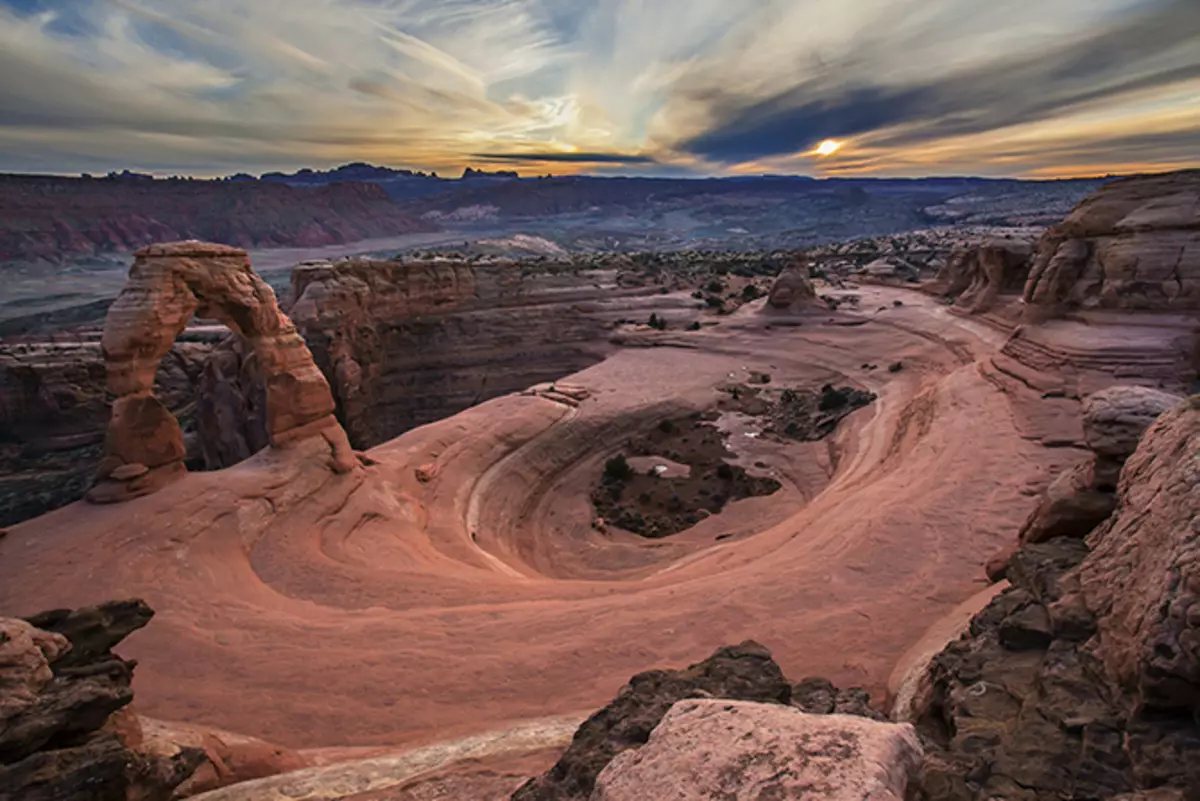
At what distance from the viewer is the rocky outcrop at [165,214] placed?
9594 centimetres

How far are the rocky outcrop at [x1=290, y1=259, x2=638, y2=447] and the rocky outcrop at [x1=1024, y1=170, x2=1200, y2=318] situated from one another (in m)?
21.8

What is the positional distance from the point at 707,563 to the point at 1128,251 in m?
15.8

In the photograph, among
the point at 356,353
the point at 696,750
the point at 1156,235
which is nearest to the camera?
the point at 696,750

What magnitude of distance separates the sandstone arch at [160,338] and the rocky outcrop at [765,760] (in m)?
12.8

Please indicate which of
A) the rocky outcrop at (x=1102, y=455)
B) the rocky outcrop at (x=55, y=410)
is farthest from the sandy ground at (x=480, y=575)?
the rocky outcrop at (x=55, y=410)

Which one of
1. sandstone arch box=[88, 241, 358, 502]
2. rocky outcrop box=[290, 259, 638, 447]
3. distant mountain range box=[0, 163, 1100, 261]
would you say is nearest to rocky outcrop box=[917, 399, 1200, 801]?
sandstone arch box=[88, 241, 358, 502]

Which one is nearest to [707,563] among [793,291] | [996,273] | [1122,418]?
[1122,418]

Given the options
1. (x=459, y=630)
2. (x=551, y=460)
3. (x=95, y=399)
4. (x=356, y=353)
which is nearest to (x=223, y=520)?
(x=459, y=630)

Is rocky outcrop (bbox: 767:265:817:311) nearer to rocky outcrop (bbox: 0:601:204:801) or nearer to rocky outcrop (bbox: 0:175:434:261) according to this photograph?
rocky outcrop (bbox: 0:601:204:801)

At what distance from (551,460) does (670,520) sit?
4.63 m

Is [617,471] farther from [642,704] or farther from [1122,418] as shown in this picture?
[642,704]

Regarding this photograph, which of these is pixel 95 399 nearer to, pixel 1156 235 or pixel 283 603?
pixel 283 603

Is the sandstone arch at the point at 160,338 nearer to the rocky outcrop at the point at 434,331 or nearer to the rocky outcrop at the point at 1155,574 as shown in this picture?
the rocky outcrop at the point at 434,331

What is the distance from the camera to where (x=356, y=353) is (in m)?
29.9
